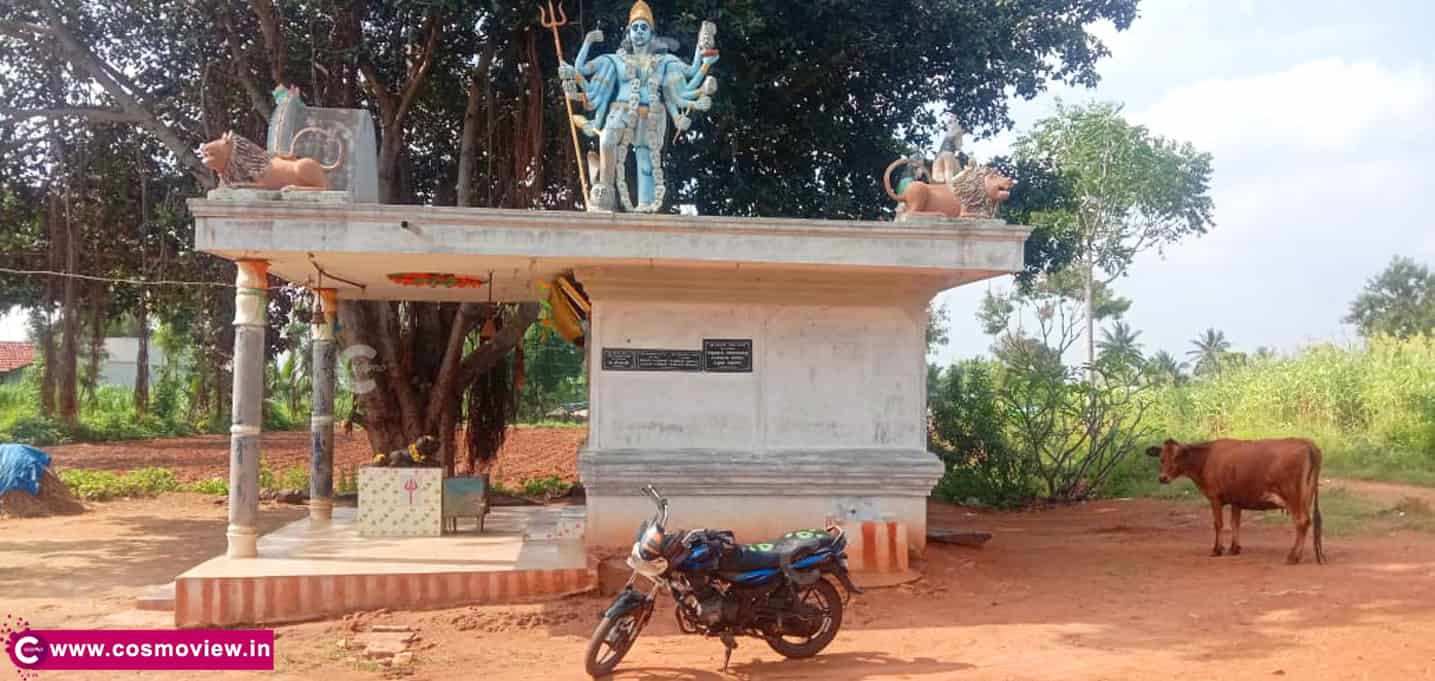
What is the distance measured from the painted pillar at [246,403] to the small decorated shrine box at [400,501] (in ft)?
4.11

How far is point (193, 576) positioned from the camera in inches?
286

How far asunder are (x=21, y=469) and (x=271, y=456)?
882cm

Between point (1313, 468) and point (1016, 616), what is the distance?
145 inches

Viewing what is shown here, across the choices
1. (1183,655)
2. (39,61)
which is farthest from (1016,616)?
(39,61)

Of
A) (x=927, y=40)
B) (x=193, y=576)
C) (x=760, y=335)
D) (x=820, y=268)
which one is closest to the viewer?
(x=193, y=576)

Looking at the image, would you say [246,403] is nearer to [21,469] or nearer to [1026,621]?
[1026,621]

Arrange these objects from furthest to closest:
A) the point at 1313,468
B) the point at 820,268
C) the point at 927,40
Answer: the point at 927,40
the point at 1313,468
the point at 820,268

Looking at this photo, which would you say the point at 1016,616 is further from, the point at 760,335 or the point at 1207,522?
the point at 1207,522

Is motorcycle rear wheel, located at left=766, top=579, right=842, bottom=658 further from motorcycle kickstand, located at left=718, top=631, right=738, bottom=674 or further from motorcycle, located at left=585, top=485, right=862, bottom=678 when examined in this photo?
motorcycle kickstand, located at left=718, top=631, right=738, bottom=674

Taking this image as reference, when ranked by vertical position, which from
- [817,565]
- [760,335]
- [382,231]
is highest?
[382,231]

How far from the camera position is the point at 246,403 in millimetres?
7930

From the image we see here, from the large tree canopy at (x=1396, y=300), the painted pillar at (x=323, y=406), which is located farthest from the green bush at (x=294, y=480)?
the large tree canopy at (x=1396, y=300)

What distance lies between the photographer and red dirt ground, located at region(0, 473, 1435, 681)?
608 centimetres

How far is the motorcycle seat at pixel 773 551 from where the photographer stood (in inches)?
237
